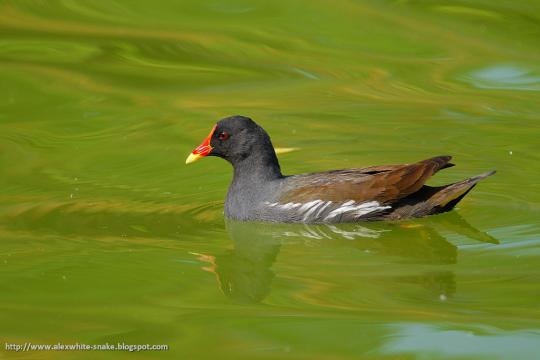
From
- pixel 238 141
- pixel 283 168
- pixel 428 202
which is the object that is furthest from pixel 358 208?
pixel 283 168

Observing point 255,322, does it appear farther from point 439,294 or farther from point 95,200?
point 95,200

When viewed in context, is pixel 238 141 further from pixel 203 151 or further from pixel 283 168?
pixel 283 168

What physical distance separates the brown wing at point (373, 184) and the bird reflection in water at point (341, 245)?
0.64ft

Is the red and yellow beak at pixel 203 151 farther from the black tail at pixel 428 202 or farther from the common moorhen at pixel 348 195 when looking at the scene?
the black tail at pixel 428 202

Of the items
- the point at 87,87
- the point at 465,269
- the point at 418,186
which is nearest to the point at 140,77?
the point at 87,87

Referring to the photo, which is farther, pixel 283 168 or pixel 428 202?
pixel 283 168

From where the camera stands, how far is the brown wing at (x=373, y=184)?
7.90 m

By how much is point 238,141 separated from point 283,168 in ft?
3.31

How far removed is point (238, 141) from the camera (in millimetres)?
8359

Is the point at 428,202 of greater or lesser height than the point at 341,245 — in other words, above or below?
above

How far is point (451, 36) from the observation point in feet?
39.2

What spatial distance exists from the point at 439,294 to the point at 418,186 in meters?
1.71

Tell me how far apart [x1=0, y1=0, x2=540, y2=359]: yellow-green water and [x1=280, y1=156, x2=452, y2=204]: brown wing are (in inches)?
9.5

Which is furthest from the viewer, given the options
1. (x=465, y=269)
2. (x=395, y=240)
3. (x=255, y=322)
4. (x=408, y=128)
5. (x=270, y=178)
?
(x=408, y=128)
